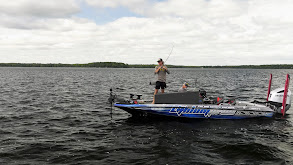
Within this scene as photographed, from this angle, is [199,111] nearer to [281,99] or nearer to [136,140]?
[136,140]

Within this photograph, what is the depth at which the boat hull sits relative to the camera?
11.5 meters

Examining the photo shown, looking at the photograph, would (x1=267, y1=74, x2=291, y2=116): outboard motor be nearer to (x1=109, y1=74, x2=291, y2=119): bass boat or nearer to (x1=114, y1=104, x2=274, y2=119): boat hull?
(x1=109, y1=74, x2=291, y2=119): bass boat

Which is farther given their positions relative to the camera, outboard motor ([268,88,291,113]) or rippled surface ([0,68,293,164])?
outboard motor ([268,88,291,113])

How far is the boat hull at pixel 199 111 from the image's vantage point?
1151 centimetres

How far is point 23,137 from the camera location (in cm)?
892

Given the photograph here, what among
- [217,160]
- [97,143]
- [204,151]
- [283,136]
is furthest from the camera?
[283,136]

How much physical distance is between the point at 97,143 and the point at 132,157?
1.91m

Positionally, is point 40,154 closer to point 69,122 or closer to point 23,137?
point 23,137

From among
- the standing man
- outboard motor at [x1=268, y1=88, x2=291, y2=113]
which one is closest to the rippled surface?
outboard motor at [x1=268, y1=88, x2=291, y2=113]

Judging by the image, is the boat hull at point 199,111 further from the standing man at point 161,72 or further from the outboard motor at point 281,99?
the standing man at point 161,72

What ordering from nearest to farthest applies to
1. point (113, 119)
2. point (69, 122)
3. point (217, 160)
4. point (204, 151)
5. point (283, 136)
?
point (217, 160) → point (204, 151) → point (283, 136) → point (69, 122) → point (113, 119)

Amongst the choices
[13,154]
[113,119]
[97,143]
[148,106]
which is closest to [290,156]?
[148,106]

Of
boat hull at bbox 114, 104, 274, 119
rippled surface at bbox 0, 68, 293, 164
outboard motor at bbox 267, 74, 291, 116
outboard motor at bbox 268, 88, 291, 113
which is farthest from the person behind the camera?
outboard motor at bbox 268, 88, 291, 113

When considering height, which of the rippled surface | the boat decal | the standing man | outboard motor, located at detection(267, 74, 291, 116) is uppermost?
the standing man
